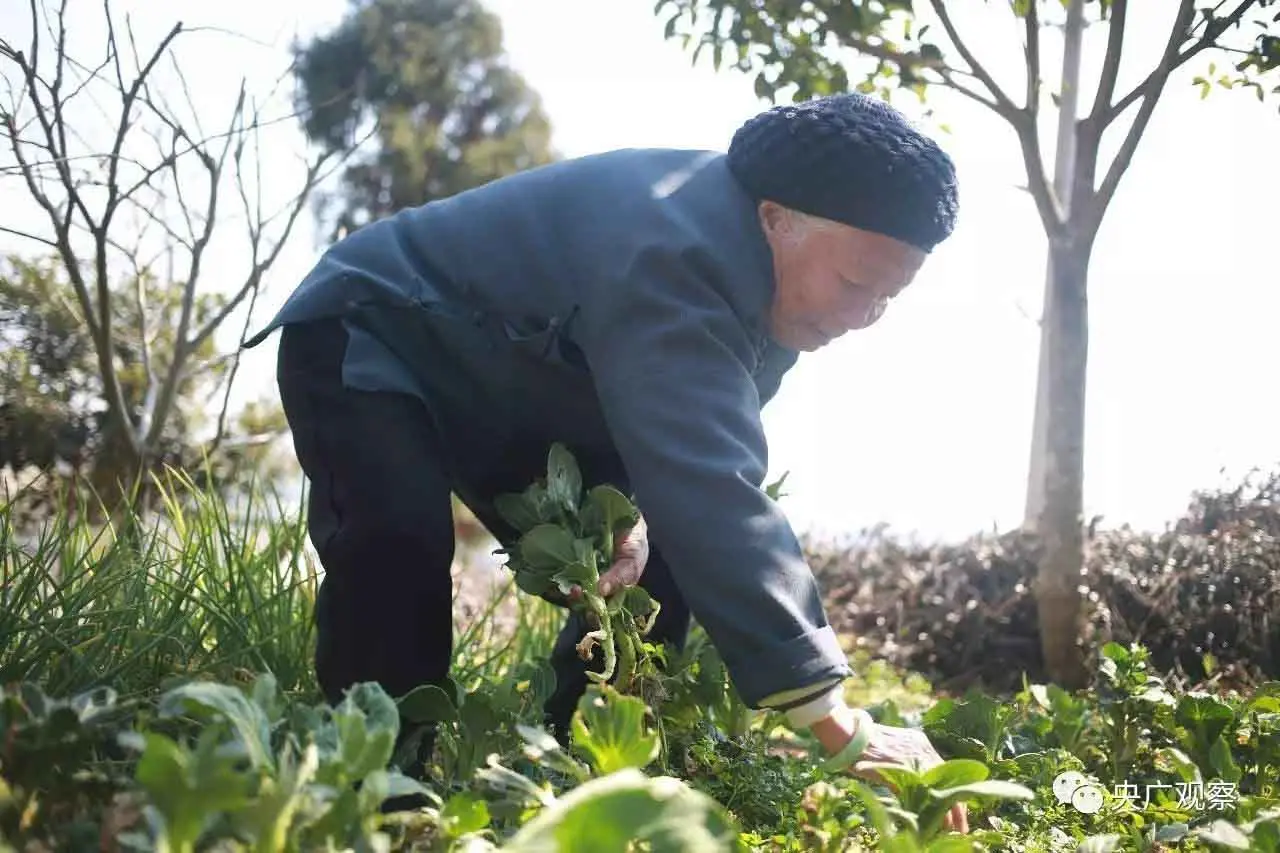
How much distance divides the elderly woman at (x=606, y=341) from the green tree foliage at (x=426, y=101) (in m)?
6.74

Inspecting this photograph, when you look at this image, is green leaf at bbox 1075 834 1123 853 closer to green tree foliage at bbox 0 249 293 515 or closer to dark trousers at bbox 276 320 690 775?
dark trousers at bbox 276 320 690 775

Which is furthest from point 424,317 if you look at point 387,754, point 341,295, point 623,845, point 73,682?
point 623,845

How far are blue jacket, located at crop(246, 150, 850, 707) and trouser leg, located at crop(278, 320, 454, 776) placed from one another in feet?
0.21

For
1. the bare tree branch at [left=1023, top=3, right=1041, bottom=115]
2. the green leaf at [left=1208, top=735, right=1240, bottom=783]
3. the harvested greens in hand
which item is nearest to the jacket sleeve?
the harvested greens in hand

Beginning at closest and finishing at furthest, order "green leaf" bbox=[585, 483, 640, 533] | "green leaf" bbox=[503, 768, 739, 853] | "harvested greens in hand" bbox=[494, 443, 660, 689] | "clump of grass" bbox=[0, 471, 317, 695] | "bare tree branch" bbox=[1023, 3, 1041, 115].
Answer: "green leaf" bbox=[503, 768, 739, 853] → "harvested greens in hand" bbox=[494, 443, 660, 689] → "green leaf" bbox=[585, 483, 640, 533] → "clump of grass" bbox=[0, 471, 317, 695] → "bare tree branch" bbox=[1023, 3, 1041, 115]

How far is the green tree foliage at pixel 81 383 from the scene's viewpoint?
10.5 feet

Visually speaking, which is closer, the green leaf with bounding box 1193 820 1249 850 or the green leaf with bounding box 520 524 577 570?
the green leaf with bounding box 1193 820 1249 850

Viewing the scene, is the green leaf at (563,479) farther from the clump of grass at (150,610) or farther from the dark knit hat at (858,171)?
the clump of grass at (150,610)

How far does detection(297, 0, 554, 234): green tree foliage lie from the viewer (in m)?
8.23

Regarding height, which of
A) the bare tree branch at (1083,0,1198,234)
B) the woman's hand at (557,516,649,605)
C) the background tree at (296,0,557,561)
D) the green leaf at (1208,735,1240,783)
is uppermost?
the background tree at (296,0,557,561)

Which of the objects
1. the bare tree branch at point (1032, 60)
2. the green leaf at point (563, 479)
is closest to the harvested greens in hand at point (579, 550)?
the green leaf at point (563, 479)

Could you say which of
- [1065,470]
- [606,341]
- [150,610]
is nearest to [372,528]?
[606,341]

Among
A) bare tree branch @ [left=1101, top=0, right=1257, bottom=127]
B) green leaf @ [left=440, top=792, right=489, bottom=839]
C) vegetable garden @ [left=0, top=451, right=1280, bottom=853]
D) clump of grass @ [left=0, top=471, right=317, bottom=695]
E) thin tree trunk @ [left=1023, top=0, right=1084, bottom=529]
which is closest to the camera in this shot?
vegetable garden @ [left=0, top=451, right=1280, bottom=853]

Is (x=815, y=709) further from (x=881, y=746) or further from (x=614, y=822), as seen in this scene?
(x=614, y=822)
